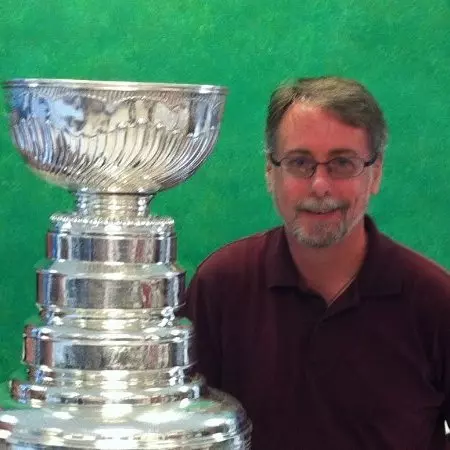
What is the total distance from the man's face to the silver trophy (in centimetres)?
36

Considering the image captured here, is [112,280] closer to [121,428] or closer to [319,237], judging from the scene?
[121,428]

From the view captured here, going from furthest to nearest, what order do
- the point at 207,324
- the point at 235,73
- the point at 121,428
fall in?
the point at 235,73 → the point at 207,324 → the point at 121,428

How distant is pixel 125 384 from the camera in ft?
3.34

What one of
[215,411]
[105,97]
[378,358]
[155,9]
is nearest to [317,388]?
[378,358]

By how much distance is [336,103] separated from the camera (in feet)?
4.70

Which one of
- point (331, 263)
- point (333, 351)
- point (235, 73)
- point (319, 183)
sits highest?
point (235, 73)

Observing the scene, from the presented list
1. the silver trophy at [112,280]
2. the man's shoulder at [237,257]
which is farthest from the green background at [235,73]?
the silver trophy at [112,280]

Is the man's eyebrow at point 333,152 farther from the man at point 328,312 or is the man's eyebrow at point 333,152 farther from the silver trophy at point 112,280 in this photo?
the silver trophy at point 112,280

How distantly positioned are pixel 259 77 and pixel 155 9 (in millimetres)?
209

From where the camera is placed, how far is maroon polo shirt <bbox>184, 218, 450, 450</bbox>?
1.42 m

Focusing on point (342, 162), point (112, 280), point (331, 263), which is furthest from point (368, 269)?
point (112, 280)

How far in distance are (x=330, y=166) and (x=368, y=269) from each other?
0.16 m

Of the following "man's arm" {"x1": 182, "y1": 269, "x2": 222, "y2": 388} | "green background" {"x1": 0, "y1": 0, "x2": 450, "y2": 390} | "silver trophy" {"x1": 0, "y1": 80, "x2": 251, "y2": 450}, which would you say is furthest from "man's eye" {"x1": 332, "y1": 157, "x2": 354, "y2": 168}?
"green background" {"x1": 0, "y1": 0, "x2": 450, "y2": 390}

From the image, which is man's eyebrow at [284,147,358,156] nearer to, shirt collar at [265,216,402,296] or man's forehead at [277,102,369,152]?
man's forehead at [277,102,369,152]
